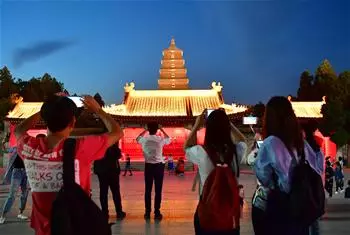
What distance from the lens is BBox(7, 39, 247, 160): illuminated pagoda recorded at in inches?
1687

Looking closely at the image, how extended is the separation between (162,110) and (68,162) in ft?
132

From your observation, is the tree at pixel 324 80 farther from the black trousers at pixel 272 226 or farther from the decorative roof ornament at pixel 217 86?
the black trousers at pixel 272 226

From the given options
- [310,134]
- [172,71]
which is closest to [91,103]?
[310,134]

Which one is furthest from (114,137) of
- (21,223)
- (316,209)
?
(21,223)

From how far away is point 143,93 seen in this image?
4578 cm

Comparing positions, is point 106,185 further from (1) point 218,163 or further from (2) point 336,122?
(2) point 336,122

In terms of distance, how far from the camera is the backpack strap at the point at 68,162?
3.83 m

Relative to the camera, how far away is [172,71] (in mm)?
50281

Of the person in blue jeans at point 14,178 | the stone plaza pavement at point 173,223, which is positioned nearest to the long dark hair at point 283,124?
the stone plaza pavement at point 173,223

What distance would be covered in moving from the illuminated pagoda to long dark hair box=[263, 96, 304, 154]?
122 ft

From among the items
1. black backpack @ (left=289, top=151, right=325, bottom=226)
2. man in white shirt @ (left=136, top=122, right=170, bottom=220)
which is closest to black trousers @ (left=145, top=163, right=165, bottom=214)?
man in white shirt @ (left=136, top=122, right=170, bottom=220)

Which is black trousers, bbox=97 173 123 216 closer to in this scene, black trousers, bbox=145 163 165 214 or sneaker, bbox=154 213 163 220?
black trousers, bbox=145 163 165 214

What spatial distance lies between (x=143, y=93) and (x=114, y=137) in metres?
41.7

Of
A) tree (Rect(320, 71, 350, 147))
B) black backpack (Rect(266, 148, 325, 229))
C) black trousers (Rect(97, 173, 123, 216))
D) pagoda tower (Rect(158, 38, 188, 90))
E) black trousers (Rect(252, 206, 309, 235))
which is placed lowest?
tree (Rect(320, 71, 350, 147))
